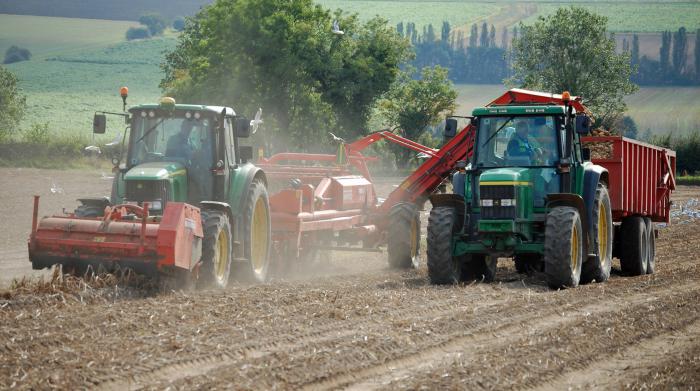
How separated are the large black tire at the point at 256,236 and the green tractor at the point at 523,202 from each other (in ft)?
7.96

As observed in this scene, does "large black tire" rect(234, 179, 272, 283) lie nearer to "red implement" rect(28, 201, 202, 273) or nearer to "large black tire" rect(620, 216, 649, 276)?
"red implement" rect(28, 201, 202, 273)

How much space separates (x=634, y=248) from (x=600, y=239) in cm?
180

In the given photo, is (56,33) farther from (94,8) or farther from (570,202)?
(570,202)

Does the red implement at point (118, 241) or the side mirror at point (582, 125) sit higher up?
the side mirror at point (582, 125)

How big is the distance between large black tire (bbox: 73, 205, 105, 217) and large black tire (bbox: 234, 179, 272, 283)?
202 cm

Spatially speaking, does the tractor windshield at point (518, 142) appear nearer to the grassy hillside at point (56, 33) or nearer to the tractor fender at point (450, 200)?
the tractor fender at point (450, 200)

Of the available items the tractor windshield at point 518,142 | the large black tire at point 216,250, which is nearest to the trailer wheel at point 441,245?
the tractor windshield at point 518,142

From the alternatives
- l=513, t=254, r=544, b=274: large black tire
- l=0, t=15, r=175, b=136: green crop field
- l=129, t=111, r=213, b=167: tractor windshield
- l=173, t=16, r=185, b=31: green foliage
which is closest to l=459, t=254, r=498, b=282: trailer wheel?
l=513, t=254, r=544, b=274: large black tire

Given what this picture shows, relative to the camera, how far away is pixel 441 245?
44.9 feet

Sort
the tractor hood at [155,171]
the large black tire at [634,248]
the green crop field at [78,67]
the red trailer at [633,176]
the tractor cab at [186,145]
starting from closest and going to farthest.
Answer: the tractor hood at [155,171] < the tractor cab at [186,145] < the red trailer at [633,176] < the large black tire at [634,248] < the green crop field at [78,67]

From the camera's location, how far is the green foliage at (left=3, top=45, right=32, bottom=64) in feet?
310

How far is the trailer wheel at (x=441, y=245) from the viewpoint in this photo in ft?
44.9

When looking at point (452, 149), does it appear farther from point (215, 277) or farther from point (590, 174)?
point (215, 277)

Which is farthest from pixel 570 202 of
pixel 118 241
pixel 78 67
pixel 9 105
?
pixel 78 67
